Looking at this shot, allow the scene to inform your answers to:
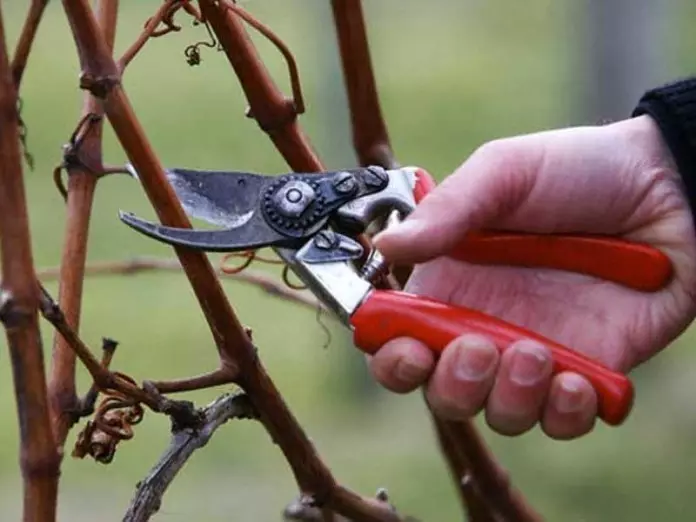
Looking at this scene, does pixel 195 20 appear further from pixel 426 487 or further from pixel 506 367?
pixel 426 487

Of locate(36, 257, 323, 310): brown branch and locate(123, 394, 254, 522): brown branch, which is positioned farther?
locate(36, 257, 323, 310): brown branch

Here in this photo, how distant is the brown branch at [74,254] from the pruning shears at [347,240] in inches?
2.3

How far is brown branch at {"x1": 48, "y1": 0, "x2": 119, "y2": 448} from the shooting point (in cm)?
71

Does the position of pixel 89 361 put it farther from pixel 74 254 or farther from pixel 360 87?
pixel 360 87

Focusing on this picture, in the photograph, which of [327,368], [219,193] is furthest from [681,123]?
[327,368]

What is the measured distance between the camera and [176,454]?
715 millimetres

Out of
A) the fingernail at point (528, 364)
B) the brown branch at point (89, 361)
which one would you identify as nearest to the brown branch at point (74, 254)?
the brown branch at point (89, 361)

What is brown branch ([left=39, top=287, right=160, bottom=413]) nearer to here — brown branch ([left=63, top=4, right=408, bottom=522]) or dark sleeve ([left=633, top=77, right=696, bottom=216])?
brown branch ([left=63, top=4, right=408, bottom=522])

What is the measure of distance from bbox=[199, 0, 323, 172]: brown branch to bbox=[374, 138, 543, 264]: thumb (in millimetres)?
96

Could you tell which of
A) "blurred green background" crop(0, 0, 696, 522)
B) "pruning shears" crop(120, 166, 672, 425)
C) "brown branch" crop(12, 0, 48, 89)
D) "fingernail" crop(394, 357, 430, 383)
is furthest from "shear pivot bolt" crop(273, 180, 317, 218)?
"blurred green background" crop(0, 0, 696, 522)

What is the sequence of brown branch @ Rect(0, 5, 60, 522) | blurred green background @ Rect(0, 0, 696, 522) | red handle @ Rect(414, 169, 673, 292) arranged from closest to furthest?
brown branch @ Rect(0, 5, 60, 522) → red handle @ Rect(414, 169, 673, 292) → blurred green background @ Rect(0, 0, 696, 522)

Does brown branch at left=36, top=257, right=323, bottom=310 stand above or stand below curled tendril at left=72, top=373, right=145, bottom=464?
below

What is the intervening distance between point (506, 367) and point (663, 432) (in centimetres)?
192

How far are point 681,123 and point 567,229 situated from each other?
0.10 m
